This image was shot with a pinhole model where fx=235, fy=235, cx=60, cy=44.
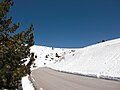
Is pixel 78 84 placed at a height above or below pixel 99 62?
below

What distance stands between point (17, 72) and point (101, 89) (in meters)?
5.68

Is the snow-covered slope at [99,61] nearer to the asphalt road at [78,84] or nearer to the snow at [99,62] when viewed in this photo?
the snow at [99,62]

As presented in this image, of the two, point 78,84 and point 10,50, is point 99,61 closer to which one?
point 78,84

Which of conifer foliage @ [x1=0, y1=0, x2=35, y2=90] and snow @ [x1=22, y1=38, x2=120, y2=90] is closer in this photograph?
conifer foliage @ [x1=0, y1=0, x2=35, y2=90]

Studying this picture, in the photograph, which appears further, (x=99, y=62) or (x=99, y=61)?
(x=99, y=61)

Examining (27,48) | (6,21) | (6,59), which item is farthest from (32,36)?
(6,59)

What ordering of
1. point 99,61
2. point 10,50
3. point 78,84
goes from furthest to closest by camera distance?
point 99,61 → point 78,84 → point 10,50

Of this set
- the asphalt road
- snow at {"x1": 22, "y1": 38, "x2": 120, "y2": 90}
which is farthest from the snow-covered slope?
the asphalt road

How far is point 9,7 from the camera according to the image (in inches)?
416

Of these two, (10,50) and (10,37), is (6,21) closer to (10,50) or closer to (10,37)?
(10,37)

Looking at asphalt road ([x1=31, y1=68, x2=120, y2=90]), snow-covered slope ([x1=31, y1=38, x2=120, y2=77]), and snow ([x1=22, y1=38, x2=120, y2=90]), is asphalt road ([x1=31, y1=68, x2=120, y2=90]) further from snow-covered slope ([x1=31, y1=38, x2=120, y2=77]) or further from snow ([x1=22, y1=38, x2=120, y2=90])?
snow-covered slope ([x1=31, y1=38, x2=120, y2=77])

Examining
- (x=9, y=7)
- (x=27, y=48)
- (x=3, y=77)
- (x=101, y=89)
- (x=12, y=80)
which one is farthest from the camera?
(x=101, y=89)

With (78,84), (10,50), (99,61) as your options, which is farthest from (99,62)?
(10,50)

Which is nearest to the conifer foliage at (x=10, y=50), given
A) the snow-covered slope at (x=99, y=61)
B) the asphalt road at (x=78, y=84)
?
the asphalt road at (x=78, y=84)
